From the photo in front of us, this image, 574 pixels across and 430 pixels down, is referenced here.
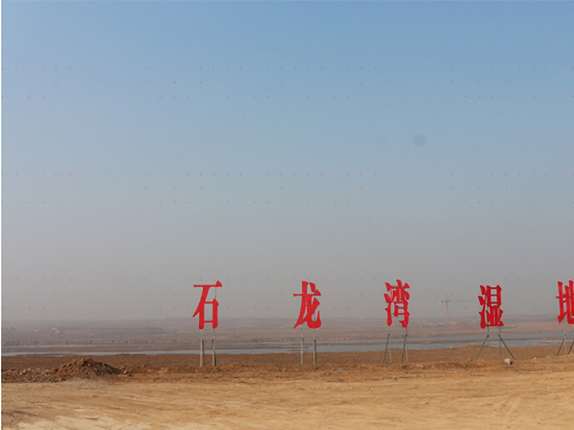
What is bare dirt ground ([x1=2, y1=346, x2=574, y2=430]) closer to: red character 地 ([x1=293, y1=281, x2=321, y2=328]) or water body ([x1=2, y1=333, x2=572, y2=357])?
red character 地 ([x1=293, y1=281, x2=321, y2=328])

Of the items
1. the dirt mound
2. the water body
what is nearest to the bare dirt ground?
the dirt mound

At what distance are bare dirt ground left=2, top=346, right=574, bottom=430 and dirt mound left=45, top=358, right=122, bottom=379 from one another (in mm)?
45

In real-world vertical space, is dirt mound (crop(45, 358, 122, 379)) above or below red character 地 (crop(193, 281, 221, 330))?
below

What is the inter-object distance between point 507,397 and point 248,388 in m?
8.39

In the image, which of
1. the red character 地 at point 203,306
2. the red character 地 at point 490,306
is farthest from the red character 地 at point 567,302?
the red character 地 at point 203,306

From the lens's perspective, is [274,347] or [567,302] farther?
[274,347]

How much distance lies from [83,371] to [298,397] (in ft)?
32.7

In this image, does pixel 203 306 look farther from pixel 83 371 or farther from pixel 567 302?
pixel 567 302

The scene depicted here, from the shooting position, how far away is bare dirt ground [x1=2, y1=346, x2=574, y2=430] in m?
13.0

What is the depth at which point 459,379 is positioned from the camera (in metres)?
19.9

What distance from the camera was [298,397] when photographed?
16.2 m

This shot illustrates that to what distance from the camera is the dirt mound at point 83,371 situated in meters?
21.0

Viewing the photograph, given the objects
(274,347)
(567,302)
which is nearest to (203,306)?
(567,302)

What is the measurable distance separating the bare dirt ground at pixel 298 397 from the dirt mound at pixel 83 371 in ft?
0.15
